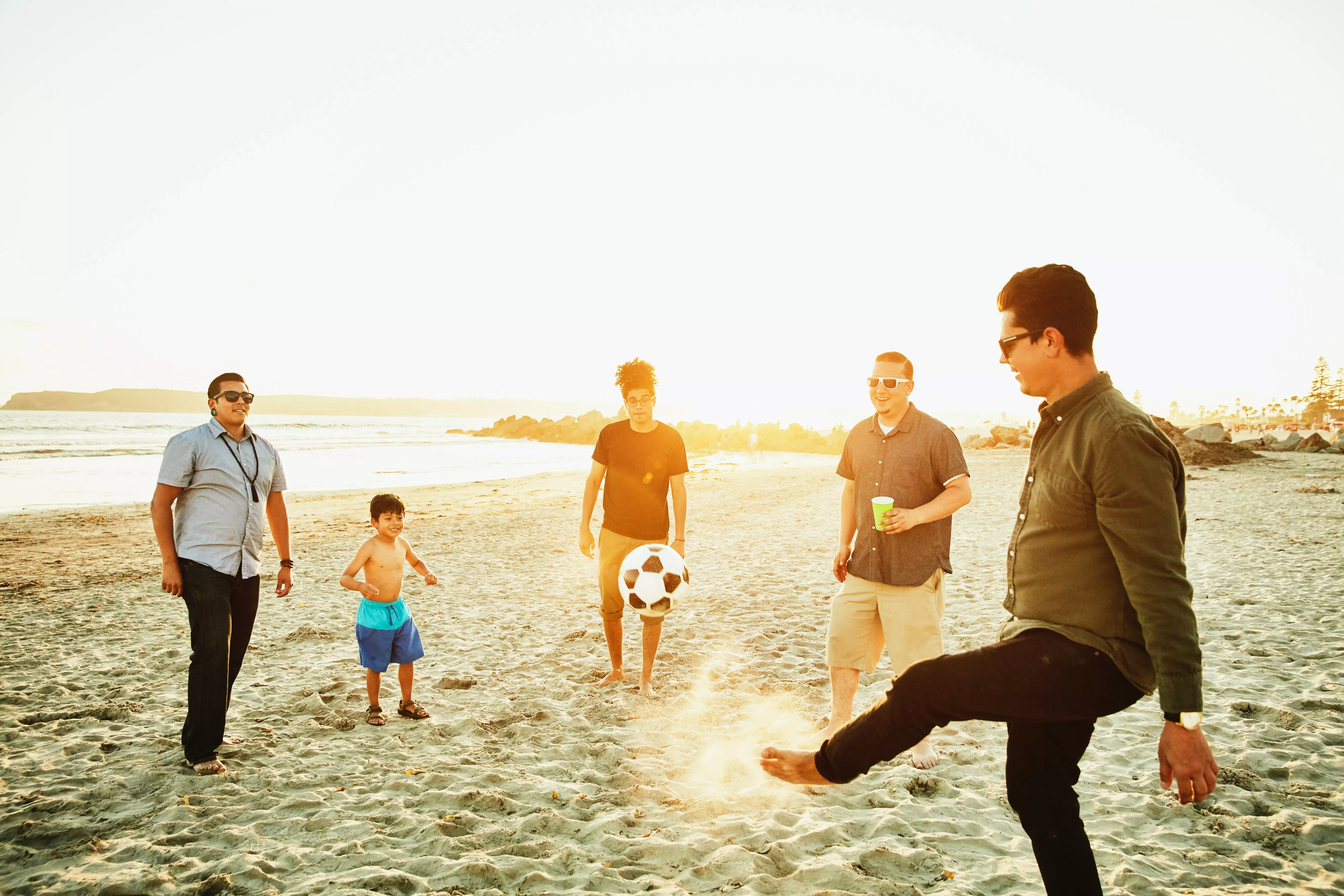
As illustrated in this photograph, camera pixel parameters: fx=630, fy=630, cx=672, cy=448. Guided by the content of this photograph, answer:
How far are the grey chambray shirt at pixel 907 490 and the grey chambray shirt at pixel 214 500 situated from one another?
385 cm

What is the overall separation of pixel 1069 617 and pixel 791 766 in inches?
45.5

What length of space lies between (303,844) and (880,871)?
2975mm

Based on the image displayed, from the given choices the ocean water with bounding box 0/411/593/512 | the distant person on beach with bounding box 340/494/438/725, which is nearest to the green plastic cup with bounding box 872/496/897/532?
the distant person on beach with bounding box 340/494/438/725

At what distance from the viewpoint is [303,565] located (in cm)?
1064

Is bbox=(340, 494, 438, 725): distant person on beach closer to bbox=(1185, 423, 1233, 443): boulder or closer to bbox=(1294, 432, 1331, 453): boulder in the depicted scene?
bbox=(1185, 423, 1233, 443): boulder

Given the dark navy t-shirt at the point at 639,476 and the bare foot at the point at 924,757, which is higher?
the dark navy t-shirt at the point at 639,476

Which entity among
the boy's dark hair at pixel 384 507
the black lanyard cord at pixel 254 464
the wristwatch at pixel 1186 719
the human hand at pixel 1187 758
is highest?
the black lanyard cord at pixel 254 464

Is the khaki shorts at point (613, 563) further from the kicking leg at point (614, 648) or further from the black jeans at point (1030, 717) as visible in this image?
the black jeans at point (1030, 717)

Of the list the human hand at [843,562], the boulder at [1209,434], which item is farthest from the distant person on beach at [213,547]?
the boulder at [1209,434]

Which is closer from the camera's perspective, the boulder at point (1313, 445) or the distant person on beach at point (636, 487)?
the distant person on beach at point (636, 487)

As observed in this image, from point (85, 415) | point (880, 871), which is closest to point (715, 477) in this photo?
point (880, 871)

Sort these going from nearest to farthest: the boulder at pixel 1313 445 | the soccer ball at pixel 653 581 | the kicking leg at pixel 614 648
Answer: the soccer ball at pixel 653 581 → the kicking leg at pixel 614 648 → the boulder at pixel 1313 445

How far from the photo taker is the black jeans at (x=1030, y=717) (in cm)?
194

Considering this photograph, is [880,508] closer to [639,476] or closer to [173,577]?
[639,476]
